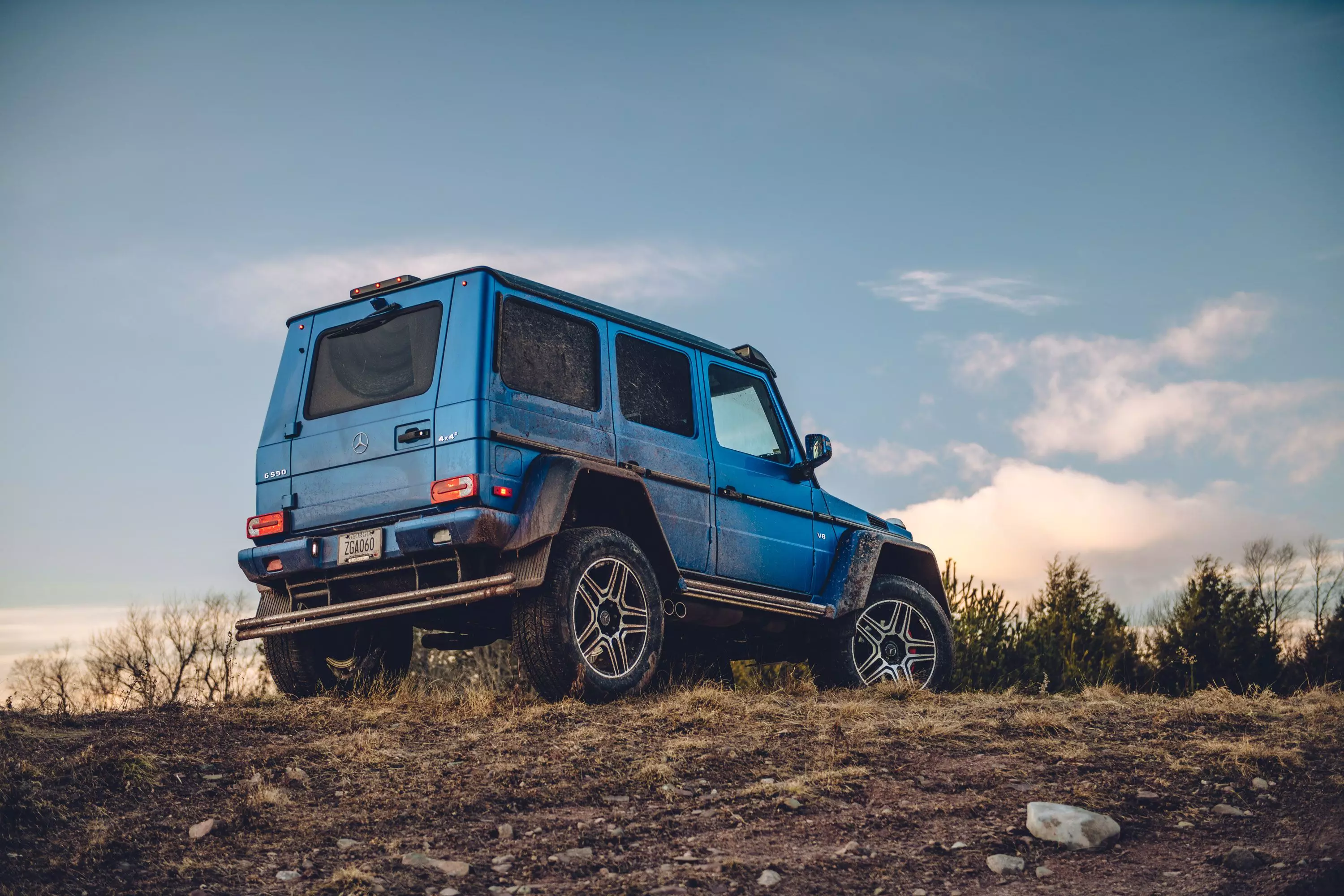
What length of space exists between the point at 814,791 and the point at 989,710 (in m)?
2.40

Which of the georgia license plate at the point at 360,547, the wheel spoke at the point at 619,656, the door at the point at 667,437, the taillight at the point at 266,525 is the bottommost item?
the wheel spoke at the point at 619,656

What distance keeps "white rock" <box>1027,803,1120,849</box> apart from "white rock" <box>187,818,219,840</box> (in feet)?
10.1

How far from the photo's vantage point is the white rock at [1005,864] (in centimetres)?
394

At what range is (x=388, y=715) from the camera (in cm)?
617

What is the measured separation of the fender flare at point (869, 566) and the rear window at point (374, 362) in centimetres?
354

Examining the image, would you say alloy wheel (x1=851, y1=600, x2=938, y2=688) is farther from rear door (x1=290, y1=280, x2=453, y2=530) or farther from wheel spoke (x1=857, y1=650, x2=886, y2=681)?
rear door (x1=290, y1=280, x2=453, y2=530)

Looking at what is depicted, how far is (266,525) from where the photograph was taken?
666cm

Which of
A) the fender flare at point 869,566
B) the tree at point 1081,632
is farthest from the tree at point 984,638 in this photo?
the fender flare at point 869,566

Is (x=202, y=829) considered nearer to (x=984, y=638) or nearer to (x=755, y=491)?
(x=755, y=491)

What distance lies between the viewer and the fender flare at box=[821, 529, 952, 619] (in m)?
8.27

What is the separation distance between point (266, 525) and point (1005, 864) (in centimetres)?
459

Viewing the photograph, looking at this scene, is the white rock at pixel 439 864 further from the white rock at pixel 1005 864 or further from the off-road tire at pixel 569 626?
the off-road tire at pixel 569 626

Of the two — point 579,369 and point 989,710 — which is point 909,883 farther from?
point 579,369

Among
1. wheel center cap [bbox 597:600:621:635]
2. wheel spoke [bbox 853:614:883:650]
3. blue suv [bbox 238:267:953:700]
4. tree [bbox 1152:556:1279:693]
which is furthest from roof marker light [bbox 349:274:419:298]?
tree [bbox 1152:556:1279:693]
